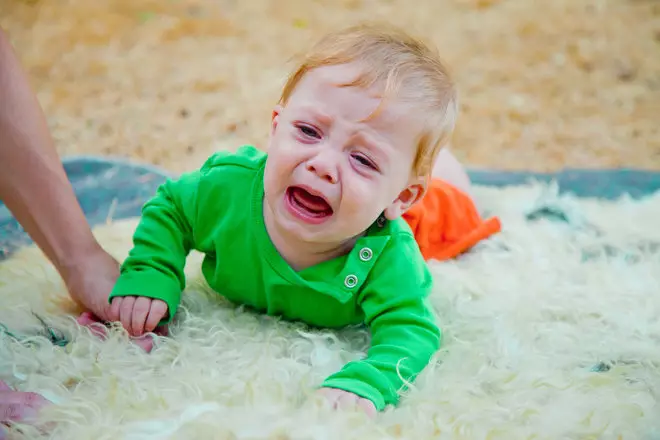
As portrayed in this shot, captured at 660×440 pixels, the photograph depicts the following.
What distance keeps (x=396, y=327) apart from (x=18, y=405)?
0.51 m

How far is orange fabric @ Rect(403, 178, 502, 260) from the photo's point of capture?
148cm

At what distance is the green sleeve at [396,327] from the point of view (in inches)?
40.6

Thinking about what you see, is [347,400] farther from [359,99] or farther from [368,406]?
[359,99]

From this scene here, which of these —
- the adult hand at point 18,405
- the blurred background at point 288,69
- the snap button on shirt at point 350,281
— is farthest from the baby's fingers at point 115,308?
the blurred background at point 288,69

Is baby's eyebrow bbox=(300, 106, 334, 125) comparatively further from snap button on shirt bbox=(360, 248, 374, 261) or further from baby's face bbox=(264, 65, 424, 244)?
snap button on shirt bbox=(360, 248, 374, 261)

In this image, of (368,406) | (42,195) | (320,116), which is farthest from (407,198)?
(42,195)

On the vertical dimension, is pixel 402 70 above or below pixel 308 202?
above

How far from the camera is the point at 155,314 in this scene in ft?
3.78

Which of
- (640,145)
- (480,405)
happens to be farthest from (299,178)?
(640,145)

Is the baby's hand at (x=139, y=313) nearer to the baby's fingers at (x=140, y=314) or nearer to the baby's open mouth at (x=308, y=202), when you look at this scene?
the baby's fingers at (x=140, y=314)

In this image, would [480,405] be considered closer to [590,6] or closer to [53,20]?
[53,20]

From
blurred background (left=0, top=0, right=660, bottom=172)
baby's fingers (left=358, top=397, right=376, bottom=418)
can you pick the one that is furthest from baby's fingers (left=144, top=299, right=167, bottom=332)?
blurred background (left=0, top=0, right=660, bottom=172)

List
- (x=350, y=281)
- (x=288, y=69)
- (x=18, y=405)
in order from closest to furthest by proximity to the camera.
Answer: (x=18, y=405) → (x=350, y=281) → (x=288, y=69)

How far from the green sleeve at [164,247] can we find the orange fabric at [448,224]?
44 centimetres
